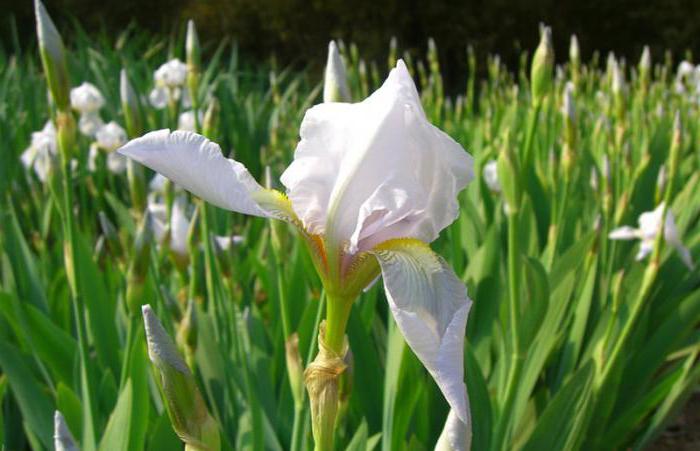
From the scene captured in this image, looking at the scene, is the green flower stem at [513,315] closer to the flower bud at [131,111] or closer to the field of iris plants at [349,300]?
the field of iris plants at [349,300]

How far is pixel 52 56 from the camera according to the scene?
3.13ft

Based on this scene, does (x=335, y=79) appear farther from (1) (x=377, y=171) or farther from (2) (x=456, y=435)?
(2) (x=456, y=435)

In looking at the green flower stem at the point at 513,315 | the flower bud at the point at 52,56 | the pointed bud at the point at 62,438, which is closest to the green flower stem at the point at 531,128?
the green flower stem at the point at 513,315

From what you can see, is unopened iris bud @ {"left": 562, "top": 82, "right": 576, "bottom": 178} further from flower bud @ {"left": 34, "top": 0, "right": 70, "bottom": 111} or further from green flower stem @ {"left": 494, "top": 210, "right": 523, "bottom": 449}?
flower bud @ {"left": 34, "top": 0, "right": 70, "bottom": 111}

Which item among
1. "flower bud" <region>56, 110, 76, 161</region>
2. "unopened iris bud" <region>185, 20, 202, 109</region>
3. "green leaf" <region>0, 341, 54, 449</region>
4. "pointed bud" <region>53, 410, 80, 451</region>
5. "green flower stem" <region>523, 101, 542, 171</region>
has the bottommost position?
"green leaf" <region>0, 341, 54, 449</region>

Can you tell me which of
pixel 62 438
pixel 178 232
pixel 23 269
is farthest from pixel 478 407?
pixel 23 269

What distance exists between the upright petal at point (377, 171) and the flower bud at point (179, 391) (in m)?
0.13

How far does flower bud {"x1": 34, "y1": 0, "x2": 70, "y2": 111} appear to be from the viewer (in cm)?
95

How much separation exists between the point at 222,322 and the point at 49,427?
1.12 feet

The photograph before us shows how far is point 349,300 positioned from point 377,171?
10cm

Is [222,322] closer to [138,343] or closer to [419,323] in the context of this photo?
[138,343]

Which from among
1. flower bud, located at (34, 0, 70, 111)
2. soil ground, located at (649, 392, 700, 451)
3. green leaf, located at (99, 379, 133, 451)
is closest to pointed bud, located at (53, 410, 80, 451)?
green leaf, located at (99, 379, 133, 451)

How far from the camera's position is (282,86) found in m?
6.04

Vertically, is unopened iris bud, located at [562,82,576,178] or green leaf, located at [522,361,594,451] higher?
unopened iris bud, located at [562,82,576,178]
